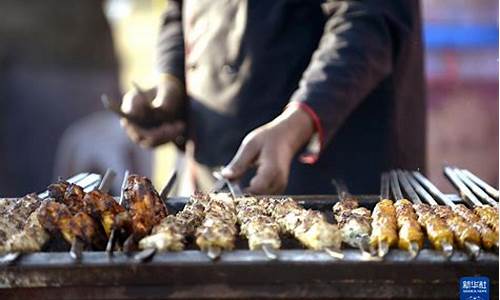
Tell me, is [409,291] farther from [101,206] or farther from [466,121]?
[466,121]

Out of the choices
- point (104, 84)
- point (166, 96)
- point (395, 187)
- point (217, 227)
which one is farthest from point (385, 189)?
point (104, 84)

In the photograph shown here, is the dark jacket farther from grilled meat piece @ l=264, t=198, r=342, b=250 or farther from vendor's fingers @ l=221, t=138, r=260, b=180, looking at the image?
grilled meat piece @ l=264, t=198, r=342, b=250

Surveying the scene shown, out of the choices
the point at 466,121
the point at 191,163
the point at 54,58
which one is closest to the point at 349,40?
the point at 191,163

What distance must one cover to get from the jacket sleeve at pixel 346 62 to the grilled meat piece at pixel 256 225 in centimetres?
76

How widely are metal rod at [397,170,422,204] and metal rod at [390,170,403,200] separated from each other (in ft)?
0.08

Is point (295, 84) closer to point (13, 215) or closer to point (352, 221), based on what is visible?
point (352, 221)

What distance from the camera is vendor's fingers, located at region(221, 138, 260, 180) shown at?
3.10m

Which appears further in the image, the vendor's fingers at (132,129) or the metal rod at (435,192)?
the vendor's fingers at (132,129)

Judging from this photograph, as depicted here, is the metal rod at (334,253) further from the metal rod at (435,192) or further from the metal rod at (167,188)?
the metal rod at (167,188)

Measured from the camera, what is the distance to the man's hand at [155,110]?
397cm

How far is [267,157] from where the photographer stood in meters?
3.16

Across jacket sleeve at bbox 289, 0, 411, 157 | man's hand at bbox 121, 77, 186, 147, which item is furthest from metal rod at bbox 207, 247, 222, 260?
man's hand at bbox 121, 77, 186, 147

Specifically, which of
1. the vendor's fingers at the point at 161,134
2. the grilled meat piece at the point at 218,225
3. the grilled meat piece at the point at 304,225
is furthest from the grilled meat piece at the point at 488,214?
the vendor's fingers at the point at 161,134

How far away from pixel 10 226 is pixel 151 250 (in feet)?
2.13
